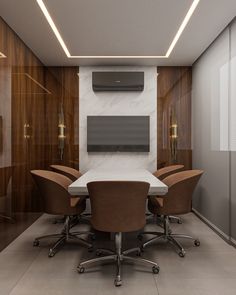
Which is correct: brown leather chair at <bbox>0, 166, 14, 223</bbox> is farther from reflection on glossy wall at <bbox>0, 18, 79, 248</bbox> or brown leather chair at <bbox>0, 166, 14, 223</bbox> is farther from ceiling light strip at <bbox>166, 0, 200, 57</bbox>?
ceiling light strip at <bbox>166, 0, 200, 57</bbox>

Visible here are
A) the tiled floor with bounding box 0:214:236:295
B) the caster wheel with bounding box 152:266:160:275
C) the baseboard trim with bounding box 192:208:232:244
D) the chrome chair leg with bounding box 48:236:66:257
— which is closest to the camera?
the tiled floor with bounding box 0:214:236:295

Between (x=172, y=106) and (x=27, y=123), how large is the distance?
9.53 ft

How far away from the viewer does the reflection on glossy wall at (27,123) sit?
3590 millimetres

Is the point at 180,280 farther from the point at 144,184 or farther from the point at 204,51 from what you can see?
the point at 204,51

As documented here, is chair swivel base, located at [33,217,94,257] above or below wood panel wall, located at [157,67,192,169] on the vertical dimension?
below

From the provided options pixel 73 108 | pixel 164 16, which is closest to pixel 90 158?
pixel 73 108

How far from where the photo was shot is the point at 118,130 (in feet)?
18.6

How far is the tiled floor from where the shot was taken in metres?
2.49

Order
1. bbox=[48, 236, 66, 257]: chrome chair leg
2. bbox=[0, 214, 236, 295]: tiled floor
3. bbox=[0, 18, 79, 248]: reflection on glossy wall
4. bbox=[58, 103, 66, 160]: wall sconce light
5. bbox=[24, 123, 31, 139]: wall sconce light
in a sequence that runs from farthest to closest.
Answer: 1. bbox=[58, 103, 66, 160]: wall sconce light
2. bbox=[24, 123, 31, 139]: wall sconce light
3. bbox=[0, 18, 79, 248]: reflection on glossy wall
4. bbox=[48, 236, 66, 257]: chrome chair leg
5. bbox=[0, 214, 236, 295]: tiled floor

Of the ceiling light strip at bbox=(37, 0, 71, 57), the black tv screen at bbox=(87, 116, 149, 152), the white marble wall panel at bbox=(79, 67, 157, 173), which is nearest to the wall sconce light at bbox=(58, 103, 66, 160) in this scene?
the white marble wall panel at bbox=(79, 67, 157, 173)

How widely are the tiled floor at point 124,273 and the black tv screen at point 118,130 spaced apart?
Answer: 7.52ft

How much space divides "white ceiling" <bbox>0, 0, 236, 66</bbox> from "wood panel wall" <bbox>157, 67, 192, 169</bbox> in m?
0.63

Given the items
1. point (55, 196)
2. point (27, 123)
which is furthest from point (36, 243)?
point (27, 123)

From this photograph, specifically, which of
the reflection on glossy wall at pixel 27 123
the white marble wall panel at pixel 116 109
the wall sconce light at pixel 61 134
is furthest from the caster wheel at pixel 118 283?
the wall sconce light at pixel 61 134
